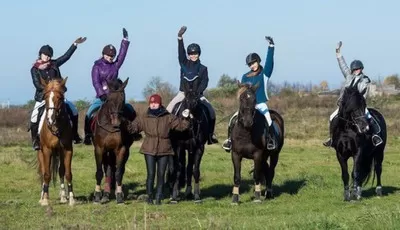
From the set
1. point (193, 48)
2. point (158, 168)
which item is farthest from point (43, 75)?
point (193, 48)

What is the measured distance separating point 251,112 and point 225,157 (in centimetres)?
1134

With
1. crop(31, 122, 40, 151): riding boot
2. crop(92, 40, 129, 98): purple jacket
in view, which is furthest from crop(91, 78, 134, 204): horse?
crop(31, 122, 40, 151): riding boot

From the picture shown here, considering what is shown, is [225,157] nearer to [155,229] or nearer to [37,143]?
[37,143]

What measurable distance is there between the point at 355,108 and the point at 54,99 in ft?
18.7

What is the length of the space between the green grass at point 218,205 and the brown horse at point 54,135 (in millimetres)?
699

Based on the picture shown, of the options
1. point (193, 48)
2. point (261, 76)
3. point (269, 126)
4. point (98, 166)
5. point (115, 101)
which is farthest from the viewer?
point (193, 48)

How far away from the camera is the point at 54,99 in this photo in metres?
12.2

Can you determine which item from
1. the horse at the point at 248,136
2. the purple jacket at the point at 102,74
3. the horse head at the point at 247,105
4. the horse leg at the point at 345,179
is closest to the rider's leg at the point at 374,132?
the horse leg at the point at 345,179

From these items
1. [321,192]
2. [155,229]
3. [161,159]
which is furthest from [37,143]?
[321,192]

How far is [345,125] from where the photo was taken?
13.5 m

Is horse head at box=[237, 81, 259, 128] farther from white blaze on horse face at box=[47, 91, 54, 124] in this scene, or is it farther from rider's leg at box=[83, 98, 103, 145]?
white blaze on horse face at box=[47, 91, 54, 124]

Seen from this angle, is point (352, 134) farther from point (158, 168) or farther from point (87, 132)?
point (87, 132)

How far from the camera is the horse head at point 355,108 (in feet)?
43.5

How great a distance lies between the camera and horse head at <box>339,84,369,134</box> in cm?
1327
